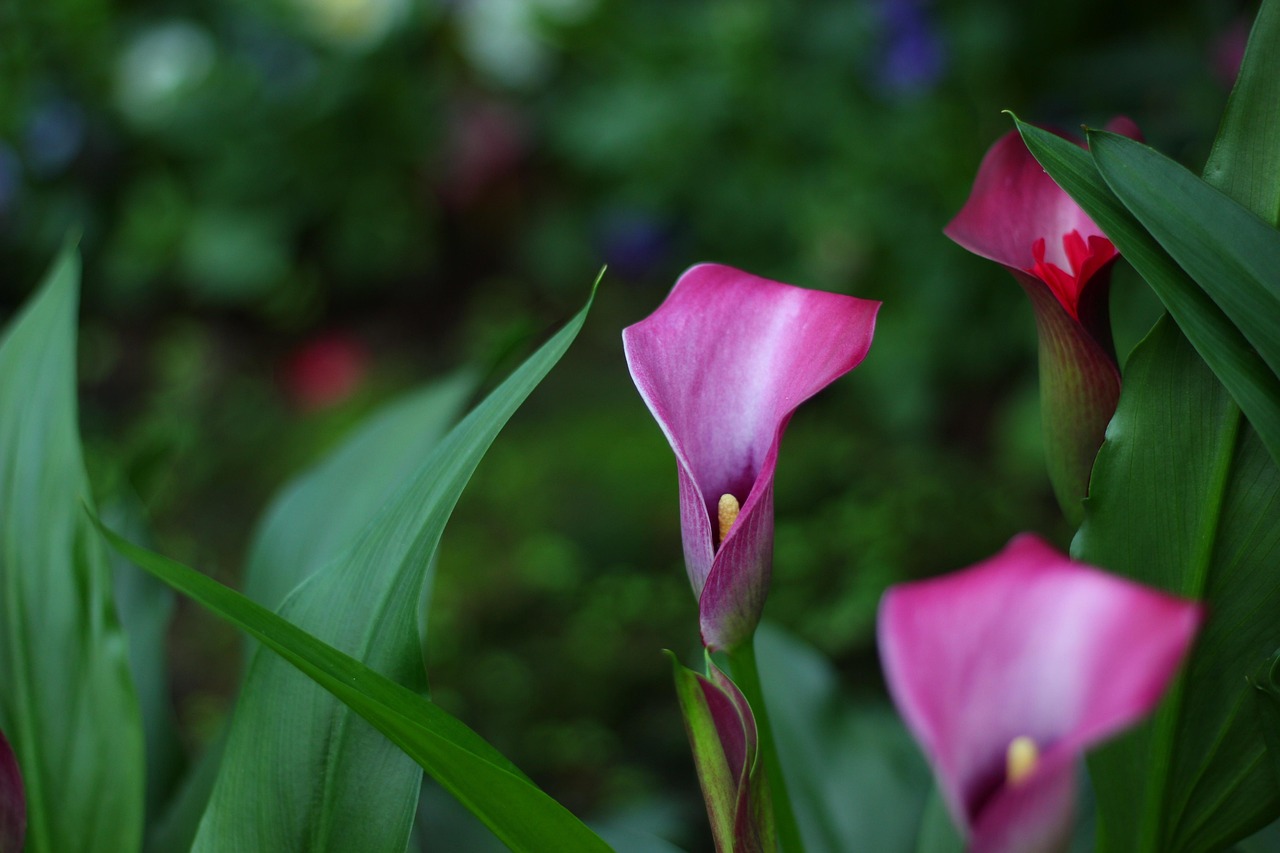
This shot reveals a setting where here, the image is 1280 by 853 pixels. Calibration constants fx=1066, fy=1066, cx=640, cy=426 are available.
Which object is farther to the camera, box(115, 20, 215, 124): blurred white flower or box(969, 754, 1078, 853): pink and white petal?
box(115, 20, 215, 124): blurred white flower

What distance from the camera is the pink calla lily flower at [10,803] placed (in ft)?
1.00

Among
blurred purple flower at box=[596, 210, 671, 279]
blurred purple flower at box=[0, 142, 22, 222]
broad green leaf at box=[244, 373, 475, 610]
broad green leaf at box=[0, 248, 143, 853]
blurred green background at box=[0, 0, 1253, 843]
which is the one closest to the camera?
broad green leaf at box=[0, 248, 143, 853]

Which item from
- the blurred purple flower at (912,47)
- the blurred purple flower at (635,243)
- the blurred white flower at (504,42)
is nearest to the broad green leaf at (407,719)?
the blurred purple flower at (912,47)

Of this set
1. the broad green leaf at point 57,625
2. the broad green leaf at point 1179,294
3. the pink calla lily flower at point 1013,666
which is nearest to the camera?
the pink calla lily flower at point 1013,666

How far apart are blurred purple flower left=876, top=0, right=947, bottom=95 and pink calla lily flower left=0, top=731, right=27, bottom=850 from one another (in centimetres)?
131

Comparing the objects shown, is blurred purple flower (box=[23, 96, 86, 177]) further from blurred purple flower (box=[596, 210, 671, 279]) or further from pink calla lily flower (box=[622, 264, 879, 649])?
pink calla lily flower (box=[622, 264, 879, 649])

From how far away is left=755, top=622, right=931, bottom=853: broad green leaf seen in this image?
0.53m

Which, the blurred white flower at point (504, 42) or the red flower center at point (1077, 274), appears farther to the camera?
the blurred white flower at point (504, 42)

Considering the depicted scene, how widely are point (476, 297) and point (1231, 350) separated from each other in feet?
6.20

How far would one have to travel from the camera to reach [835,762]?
57 cm

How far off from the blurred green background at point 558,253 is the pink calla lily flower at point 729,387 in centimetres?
15

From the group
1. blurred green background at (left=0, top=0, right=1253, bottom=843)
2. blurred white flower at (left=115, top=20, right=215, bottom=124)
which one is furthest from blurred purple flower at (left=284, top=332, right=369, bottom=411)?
blurred white flower at (left=115, top=20, right=215, bottom=124)

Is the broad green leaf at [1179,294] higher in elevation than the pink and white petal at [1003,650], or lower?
higher

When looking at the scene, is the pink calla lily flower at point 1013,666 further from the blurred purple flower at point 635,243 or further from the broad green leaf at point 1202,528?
the blurred purple flower at point 635,243
